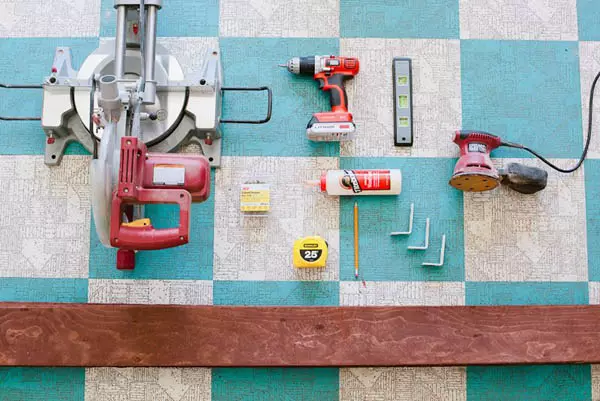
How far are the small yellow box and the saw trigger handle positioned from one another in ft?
2.55

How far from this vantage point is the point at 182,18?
2.07 m

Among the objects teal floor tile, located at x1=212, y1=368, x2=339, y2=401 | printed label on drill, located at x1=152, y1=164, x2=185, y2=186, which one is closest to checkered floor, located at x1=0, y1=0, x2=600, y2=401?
teal floor tile, located at x1=212, y1=368, x2=339, y2=401

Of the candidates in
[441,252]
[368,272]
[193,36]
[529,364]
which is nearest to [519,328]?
[529,364]

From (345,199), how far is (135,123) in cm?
73

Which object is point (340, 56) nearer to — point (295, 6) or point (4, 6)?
point (295, 6)

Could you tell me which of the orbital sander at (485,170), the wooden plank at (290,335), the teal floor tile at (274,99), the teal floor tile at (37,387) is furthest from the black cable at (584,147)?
the teal floor tile at (37,387)

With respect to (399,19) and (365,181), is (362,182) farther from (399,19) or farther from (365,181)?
(399,19)

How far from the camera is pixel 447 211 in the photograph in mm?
1994

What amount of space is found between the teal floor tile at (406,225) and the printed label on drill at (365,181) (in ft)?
0.21

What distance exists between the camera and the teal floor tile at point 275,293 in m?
1.94

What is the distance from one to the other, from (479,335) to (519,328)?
0.13 meters

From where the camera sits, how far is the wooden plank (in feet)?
5.93

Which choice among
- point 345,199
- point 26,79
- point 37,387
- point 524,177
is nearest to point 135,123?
point 26,79

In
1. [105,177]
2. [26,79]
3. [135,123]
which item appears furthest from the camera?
[26,79]
